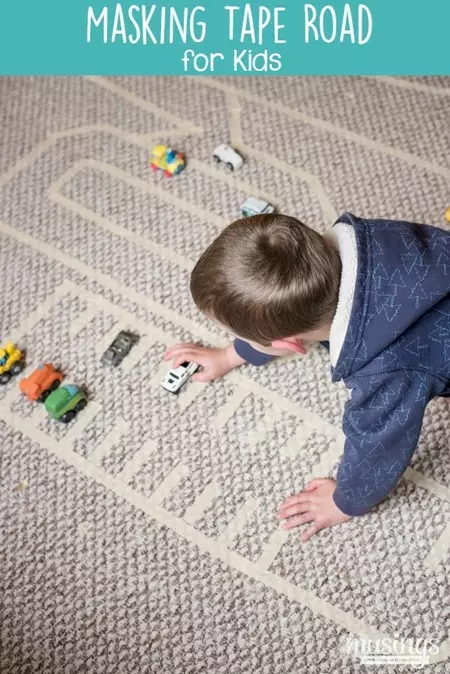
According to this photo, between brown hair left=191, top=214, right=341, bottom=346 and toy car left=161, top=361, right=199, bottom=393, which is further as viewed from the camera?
toy car left=161, top=361, right=199, bottom=393

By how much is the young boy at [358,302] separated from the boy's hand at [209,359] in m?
0.24

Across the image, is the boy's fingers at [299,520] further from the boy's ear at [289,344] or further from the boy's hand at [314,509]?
the boy's ear at [289,344]

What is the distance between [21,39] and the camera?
1.15 m

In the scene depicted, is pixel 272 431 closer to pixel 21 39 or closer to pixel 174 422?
pixel 174 422

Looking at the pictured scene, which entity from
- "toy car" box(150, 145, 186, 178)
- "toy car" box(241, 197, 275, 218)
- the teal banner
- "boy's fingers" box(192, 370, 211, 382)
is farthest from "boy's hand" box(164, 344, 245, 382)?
the teal banner

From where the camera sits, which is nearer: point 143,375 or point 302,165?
point 143,375

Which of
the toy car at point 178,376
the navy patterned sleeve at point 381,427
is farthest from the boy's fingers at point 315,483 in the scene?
the toy car at point 178,376

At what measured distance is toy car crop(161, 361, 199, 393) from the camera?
96 cm

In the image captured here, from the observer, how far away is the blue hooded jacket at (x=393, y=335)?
2.19 feet

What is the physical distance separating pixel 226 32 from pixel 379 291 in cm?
67

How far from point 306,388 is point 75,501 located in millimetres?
344

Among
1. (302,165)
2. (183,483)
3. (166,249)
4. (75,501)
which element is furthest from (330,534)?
(302,165)

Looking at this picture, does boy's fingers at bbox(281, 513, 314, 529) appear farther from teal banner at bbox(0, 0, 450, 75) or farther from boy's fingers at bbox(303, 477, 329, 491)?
teal banner at bbox(0, 0, 450, 75)

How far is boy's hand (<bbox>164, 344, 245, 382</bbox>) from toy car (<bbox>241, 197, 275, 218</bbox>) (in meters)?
0.25
